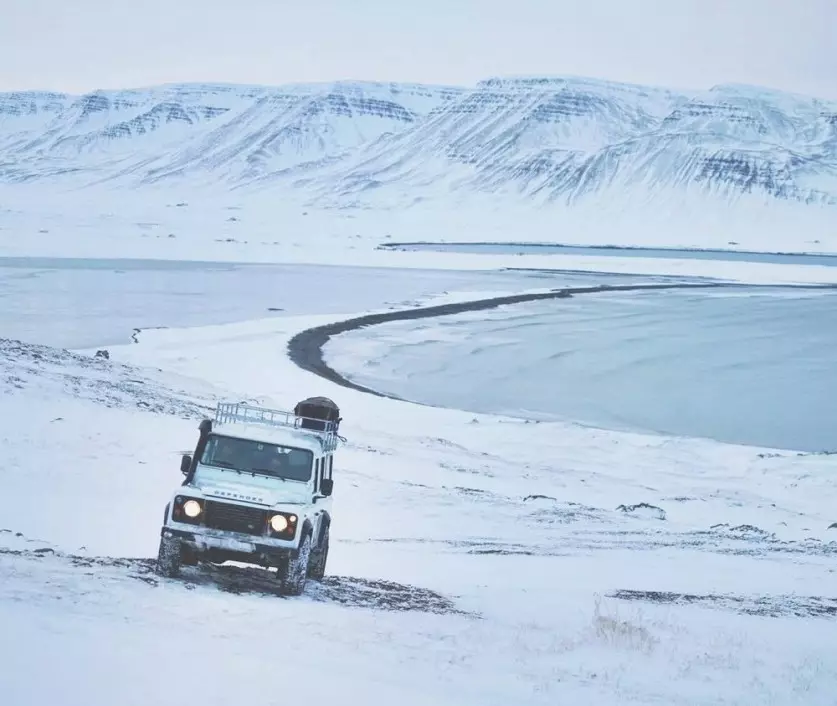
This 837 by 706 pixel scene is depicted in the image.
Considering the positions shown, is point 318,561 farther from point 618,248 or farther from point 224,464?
point 618,248

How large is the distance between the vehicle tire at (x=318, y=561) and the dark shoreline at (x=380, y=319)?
72.8ft

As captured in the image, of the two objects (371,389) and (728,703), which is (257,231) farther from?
(728,703)

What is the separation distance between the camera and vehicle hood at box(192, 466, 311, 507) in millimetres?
11258

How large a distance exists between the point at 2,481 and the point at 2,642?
872 centimetres

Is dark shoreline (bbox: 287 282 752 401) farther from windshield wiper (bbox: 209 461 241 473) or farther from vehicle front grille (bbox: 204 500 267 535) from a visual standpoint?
vehicle front grille (bbox: 204 500 267 535)

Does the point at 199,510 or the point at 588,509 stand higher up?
the point at 199,510

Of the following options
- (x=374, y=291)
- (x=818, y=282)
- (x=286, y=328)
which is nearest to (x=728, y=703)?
(x=286, y=328)

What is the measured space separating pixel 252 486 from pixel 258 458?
15.5 inches

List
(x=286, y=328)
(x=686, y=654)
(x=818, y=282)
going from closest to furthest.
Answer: (x=686, y=654)
(x=286, y=328)
(x=818, y=282)

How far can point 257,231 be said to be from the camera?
135 meters

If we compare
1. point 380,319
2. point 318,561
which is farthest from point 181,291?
point 318,561

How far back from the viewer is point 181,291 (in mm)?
64188

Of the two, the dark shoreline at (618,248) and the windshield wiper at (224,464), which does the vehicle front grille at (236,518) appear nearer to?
the windshield wiper at (224,464)

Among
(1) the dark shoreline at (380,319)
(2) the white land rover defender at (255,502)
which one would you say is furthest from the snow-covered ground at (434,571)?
(1) the dark shoreline at (380,319)
